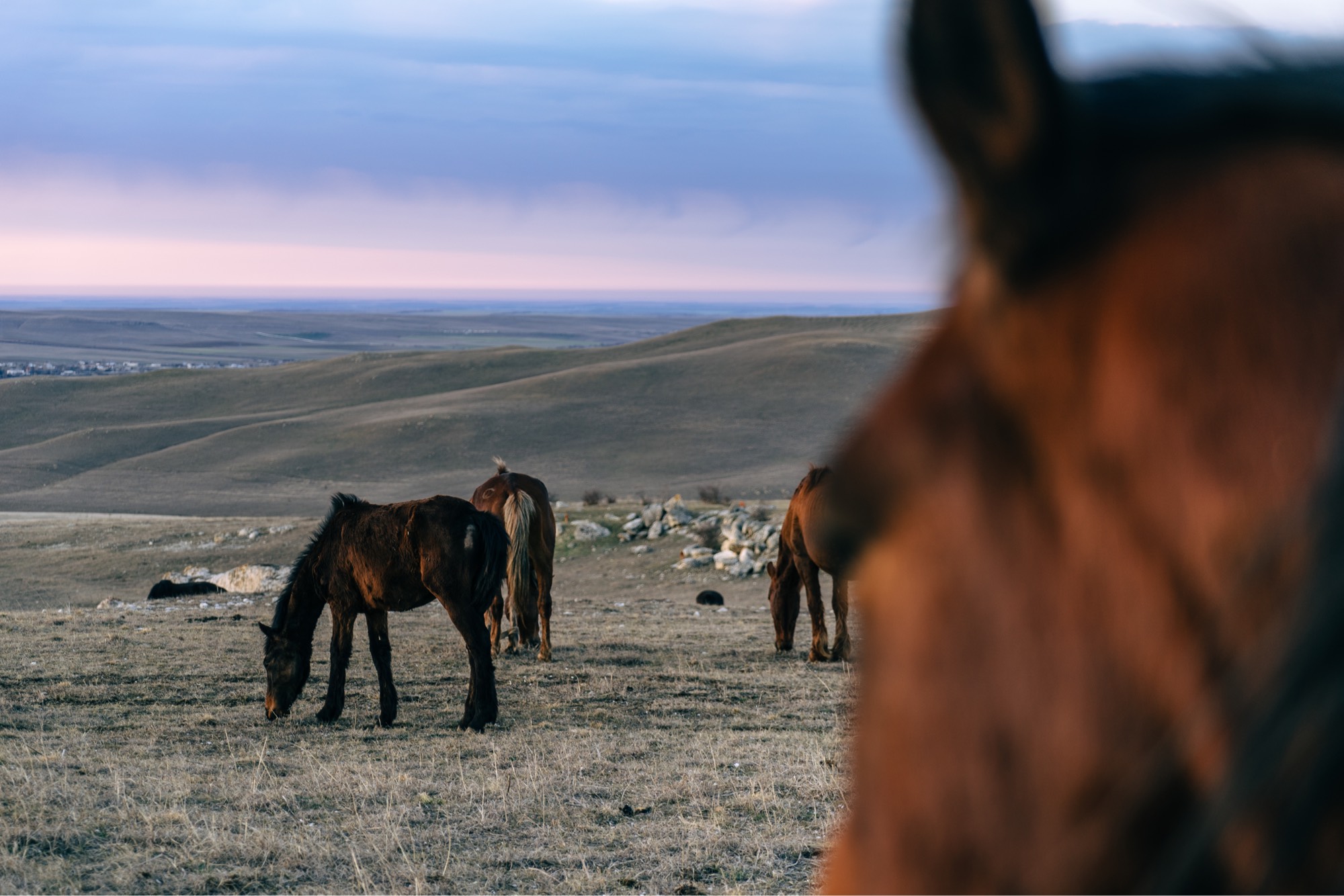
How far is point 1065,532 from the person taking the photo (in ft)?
2.03

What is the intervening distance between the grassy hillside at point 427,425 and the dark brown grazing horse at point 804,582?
18960mm

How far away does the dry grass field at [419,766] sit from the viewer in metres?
5.36

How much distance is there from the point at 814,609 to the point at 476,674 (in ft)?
14.4

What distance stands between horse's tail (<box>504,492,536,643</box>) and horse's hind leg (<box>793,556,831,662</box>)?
300 centimetres

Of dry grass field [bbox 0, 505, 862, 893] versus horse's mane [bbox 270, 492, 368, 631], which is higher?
horse's mane [bbox 270, 492, 368, 631]

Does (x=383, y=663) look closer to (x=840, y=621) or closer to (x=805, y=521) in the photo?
(x=805, y=521)

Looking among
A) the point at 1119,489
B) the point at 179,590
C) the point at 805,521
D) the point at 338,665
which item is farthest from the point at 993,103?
the point at 179,590

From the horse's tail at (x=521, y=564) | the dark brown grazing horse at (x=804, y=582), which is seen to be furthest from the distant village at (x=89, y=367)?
the dark brown grazing horse at (x=804, y=582)

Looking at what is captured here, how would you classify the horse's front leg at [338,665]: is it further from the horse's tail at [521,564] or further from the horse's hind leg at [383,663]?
the horse's tail at [521,564]

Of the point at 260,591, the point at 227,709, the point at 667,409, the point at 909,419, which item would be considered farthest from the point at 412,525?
the point at 667,409

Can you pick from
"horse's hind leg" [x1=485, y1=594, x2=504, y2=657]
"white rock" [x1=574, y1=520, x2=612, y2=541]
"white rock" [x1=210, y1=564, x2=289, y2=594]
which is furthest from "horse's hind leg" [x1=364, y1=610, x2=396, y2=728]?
"white rock" [x1=574, y1=520, x2=612, y2=541]

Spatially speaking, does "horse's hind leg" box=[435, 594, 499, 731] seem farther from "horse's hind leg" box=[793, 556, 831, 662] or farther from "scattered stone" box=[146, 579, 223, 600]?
"scattered stone" box=[146, 579, 223, 600]

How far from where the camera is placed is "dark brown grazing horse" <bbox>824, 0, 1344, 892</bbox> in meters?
0.55

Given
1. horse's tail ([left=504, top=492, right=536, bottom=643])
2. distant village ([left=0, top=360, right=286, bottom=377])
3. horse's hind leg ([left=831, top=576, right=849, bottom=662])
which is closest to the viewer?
horse's tail ([left=504, top=492, right=536, bottom=643])
